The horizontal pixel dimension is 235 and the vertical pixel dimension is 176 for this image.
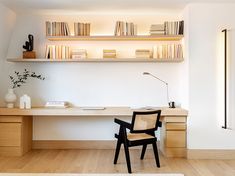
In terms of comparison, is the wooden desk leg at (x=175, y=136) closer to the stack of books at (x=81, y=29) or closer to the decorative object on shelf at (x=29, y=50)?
the stack of books at (x=81, y=29)

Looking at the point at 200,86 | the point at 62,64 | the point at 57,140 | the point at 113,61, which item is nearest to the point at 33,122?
the point at 57,140

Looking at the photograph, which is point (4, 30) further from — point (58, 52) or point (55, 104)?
point (55, 104)

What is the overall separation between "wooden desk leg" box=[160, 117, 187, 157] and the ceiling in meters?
1.84

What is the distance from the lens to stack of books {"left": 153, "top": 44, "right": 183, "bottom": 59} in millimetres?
4668

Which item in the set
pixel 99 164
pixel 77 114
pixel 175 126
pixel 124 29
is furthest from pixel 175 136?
pixel 124 29

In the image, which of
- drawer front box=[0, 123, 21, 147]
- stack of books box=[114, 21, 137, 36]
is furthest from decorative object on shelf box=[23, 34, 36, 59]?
stack of books box=[114, 21, 137, 36]

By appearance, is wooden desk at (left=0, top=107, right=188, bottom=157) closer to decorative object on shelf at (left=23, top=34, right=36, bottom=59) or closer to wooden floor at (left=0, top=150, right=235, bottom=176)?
wooden floor at (left=0, top=150, right=235, bottom=176)

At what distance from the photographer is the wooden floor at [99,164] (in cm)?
370

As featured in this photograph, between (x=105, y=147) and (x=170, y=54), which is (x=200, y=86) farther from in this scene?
(x=105, y=147)

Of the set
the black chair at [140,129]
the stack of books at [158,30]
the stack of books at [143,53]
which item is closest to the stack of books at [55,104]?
the black chair at [140,129]

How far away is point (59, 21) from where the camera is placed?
4.99m

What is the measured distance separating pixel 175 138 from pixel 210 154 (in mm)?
606

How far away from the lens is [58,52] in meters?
4.70

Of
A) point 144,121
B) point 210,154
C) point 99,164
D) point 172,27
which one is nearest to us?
point 144,121
